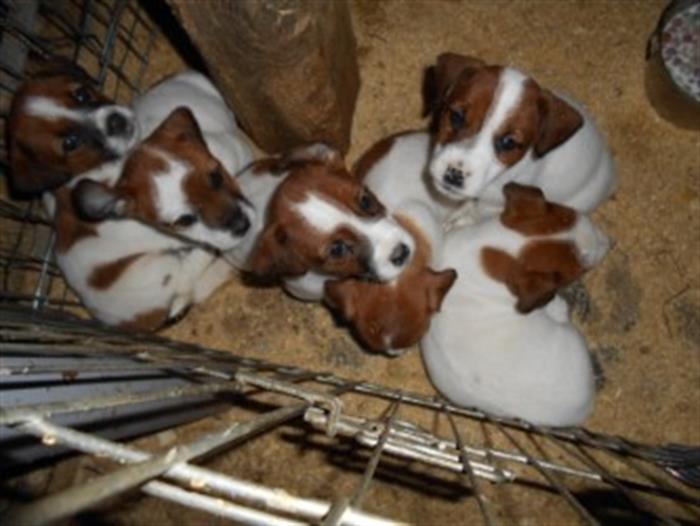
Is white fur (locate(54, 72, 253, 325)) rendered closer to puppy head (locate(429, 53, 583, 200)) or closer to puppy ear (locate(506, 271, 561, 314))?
puppy head (locate(429, 53, 583, 200))

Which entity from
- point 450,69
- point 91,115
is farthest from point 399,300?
point 91,115

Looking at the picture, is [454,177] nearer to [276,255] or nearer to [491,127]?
[491,127]

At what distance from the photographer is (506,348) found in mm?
3039

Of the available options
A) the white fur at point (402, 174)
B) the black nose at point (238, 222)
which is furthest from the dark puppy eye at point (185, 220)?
the white fur at point (402, 174)

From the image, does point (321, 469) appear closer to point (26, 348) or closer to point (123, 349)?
point (123, 349)

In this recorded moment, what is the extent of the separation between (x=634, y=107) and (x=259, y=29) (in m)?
2.35

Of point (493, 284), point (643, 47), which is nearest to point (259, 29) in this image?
point (493, 284)

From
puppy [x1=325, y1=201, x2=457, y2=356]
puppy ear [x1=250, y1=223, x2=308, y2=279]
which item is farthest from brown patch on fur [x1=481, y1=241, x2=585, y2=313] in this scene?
puppy ear [x1=250, y1=223, x2=308, y2=279]

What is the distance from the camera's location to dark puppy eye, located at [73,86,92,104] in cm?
318

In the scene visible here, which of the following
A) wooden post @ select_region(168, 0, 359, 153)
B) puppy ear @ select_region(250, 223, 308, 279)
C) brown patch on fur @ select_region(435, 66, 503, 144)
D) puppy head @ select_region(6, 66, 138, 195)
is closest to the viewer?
wooden post @ select_region(168, 0, 359, 153)

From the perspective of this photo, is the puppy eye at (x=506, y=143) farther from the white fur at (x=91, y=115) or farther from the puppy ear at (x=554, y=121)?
the white fur at (x=91, y=115)

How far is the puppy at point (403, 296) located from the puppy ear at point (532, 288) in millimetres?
269

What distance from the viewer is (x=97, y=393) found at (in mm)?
2150

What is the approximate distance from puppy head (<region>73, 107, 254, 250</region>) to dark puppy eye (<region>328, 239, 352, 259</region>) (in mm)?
487
